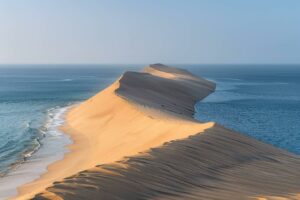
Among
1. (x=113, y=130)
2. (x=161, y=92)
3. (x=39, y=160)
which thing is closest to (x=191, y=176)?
(x=39, y=160)

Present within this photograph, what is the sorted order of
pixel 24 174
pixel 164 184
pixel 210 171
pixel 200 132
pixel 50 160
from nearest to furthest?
1. pixel 164 184
2. pixel 210 171
3. pixel 24 174
4. pixel 200 132
5. pixel 50 160

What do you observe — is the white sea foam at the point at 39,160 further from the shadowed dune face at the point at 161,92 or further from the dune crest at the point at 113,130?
the shadowed dune face at the point at 161,92

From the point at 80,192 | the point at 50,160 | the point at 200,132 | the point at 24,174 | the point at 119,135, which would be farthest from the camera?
the point at 119,135

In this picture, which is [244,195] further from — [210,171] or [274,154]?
[274,154]

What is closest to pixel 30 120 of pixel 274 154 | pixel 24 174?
pixel 24 174

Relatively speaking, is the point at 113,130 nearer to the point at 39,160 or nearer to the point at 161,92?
the point at 39,160

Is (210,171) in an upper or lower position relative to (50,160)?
upper

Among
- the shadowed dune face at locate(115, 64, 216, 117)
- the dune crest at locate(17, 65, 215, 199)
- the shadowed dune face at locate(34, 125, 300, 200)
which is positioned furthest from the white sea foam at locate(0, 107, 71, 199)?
the shadowed dune face at locate(115, 64, 216, 117)
